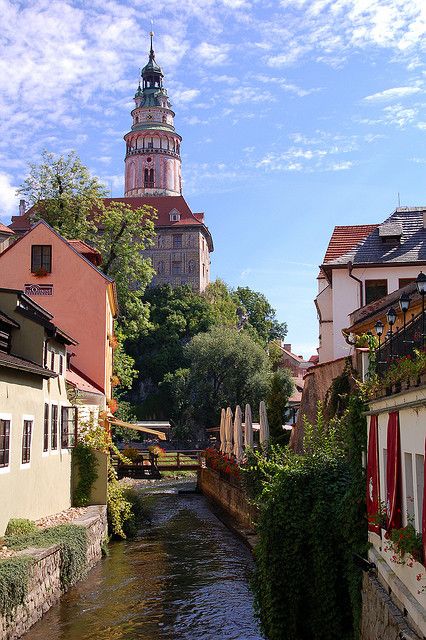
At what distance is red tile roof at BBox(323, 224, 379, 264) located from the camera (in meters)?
30.5

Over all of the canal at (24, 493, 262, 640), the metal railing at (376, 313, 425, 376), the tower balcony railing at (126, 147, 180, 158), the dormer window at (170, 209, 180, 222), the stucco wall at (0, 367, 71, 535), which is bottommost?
the canal at (24, 493, 262, 640)

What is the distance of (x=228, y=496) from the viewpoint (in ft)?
86.6

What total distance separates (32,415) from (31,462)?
1.02 meters

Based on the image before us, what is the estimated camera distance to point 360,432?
11.4 m

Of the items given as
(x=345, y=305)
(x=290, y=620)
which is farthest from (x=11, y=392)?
(x=345, y=305)

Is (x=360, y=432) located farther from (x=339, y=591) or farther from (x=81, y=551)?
(x=81, y=551)

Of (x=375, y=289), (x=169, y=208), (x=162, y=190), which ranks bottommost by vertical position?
(x=375, y=289)

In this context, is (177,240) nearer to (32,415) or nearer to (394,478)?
(32,415)

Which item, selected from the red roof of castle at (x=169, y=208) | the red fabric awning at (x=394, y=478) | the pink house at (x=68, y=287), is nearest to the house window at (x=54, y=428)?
the pink house at (x=68, y=287)

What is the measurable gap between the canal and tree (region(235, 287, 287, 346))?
77052 mm

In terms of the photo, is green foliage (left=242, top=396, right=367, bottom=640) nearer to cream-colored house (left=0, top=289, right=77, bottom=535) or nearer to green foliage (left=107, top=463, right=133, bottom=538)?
cream-colored house (left=0, top=289, right=77, bottom=535)

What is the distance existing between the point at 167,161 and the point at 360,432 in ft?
342

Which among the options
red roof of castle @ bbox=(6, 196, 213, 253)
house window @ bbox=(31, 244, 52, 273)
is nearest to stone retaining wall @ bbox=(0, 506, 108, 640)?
house window @ bbox=(31, 244, 52, 273)

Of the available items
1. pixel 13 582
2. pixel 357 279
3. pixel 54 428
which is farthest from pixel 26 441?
pixel 357 279
